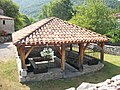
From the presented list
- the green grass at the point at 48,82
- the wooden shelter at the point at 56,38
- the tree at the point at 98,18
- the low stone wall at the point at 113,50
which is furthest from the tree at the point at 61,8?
the green grass at the point at 48,82

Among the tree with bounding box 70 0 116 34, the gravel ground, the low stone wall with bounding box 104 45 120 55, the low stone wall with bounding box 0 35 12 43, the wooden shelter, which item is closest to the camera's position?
the wooden shelter

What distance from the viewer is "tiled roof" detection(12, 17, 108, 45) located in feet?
34.4

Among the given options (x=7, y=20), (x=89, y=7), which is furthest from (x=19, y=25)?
(x=89, y=7)

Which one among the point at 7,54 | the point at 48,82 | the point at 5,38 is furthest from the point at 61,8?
the point at 48,82

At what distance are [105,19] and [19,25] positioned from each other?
90.6 ft

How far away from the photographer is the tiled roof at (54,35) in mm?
10491

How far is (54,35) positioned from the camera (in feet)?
38.0

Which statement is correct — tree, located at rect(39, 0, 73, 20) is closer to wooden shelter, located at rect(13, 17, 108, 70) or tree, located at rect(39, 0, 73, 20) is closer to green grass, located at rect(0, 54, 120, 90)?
wooden shelter, located at rect(13, 17, 108, 70)

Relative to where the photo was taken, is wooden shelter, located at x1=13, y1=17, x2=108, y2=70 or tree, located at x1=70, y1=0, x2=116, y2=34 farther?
tree, located at x1=70, y1=0, x2=116, y2=34

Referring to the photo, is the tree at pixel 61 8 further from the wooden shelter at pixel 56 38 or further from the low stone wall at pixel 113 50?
the wooden shelter at pixel 56 38

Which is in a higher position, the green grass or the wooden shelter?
the wooden shelter

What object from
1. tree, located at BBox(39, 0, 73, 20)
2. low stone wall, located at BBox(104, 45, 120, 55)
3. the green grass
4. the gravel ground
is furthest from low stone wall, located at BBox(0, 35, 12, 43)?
tree, located at BBox(39, 0, 73, 20)

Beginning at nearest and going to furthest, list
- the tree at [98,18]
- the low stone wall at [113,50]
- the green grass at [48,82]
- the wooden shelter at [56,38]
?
the green grass at [48,82], the wooden shelter at [56,38], the low stone wall at [113,50], the tree at [98,18]

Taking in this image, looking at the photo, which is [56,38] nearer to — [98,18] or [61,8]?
[98,18]
